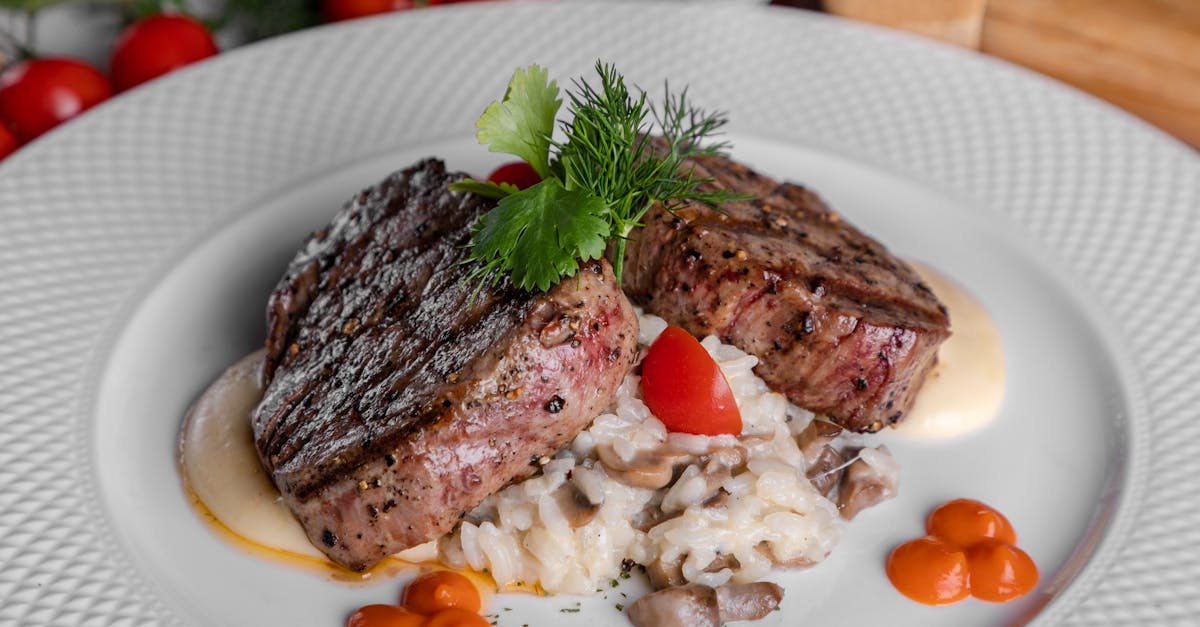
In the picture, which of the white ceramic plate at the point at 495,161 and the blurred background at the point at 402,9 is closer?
the white ceramic plate at the point at 495,161

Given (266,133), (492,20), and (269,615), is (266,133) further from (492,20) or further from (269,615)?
(269,615)

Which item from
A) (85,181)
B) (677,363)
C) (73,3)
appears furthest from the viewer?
(73,3)

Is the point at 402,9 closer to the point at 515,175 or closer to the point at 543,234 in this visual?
the point at 515,175

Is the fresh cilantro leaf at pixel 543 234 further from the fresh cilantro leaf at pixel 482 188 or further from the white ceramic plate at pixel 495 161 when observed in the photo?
the white ceramic plate at pixel 495 161

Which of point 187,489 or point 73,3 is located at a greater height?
point 73,3

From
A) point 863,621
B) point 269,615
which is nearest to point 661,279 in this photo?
point 863,621

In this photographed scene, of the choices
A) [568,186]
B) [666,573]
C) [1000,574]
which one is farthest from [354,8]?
[1000,574]

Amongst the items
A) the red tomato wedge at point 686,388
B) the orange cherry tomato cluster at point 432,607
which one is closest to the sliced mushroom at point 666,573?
the red tomato wedge at point 686,388
